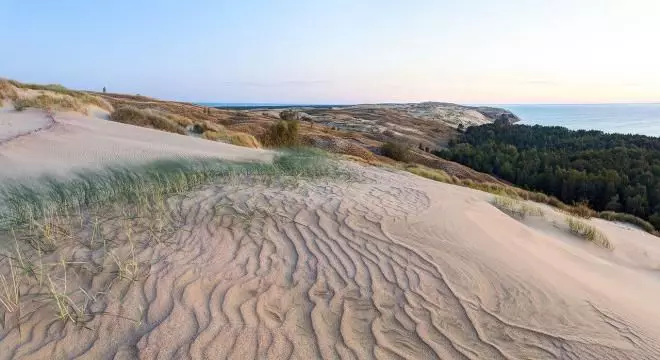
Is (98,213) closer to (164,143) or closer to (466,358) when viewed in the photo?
(466,358)

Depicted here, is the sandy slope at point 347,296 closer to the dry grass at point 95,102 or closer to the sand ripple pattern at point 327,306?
the sand ripple pattern at point 327,306

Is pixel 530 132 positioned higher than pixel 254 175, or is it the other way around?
pixel 254 175

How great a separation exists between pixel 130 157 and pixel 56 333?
274 inches

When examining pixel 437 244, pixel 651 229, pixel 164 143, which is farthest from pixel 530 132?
pixel 437 244

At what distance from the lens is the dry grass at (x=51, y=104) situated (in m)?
17.3

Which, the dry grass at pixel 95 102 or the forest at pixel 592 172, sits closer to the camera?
the forest at pixel 592 172

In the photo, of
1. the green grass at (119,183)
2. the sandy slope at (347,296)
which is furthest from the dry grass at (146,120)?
the sandy slope at (347,296)

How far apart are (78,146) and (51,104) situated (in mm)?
9410

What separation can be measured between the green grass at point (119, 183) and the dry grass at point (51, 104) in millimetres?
11860

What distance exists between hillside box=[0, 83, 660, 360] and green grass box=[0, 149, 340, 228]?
0.13 ft

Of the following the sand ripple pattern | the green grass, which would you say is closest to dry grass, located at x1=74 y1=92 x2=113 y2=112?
the green grass

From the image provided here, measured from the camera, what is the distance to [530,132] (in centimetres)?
5669

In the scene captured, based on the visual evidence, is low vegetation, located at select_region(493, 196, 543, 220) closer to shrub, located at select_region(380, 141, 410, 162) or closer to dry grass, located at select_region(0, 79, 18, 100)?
shrub, located at select_region(380, 141, 410, 162)

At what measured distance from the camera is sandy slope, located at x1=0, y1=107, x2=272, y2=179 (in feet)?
28.2
